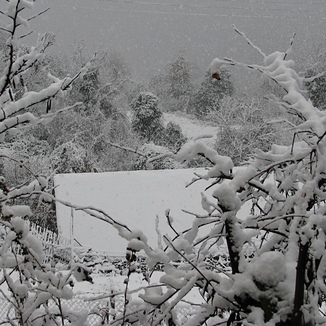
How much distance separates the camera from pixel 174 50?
40562mm

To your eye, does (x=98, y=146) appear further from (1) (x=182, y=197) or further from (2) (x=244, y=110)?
(1) (x=182, y=197)

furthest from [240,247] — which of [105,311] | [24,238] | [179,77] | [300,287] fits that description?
[179,77]

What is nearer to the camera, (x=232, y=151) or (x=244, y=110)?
(x=232, y=151)

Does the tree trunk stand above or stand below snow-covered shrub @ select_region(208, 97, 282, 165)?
above

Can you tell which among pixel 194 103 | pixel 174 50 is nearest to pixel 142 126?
pixel 194 103

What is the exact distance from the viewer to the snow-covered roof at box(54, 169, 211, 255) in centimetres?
1214

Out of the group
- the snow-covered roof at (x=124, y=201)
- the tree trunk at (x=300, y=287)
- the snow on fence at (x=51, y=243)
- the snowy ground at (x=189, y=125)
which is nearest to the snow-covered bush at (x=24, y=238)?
the tree trunk at (x=300, y=287)

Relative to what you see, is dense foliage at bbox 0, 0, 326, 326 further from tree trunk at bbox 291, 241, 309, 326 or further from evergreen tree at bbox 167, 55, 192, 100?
evergreen tree at bbox 167, 55, 192, 100

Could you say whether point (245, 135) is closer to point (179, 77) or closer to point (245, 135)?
point (245, 135)

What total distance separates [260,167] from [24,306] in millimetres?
1171

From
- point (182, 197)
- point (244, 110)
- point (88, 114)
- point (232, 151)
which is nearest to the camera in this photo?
point (182, 197)

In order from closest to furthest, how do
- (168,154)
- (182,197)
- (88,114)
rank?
(168,154) → (182,197) → (88,114)

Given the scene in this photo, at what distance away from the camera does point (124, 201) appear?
42.9 feet

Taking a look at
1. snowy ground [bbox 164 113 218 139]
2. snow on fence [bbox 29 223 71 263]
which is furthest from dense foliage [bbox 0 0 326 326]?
snowy ground [bbox 164 113 218 139]
